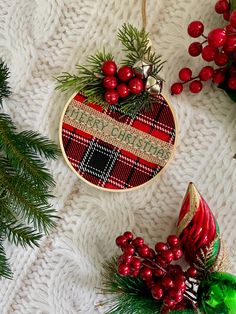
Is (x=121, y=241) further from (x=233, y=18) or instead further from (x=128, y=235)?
(x=233, y=18)

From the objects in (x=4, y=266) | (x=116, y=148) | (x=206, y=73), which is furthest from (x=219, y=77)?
(x=4, y=266)

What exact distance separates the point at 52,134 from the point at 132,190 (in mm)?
186

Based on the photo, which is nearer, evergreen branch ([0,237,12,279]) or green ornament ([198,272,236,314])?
green ornament ([198,272,236,314])

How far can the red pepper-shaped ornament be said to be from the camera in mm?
932

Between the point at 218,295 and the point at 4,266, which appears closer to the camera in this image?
the point at 218,295

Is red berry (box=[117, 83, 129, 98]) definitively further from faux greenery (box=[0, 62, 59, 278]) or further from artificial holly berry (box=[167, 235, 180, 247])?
artificial holly berry (box=[167, 235, 180, 247])

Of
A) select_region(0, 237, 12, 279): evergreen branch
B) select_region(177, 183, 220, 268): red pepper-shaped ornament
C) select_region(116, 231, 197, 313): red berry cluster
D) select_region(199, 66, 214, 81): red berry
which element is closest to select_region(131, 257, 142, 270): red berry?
select_region(116, 231, 197, 313): red berry cluster

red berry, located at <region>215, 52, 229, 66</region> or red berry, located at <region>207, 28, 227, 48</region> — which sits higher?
red berry, located at <region>207, 28, 227, 48</region>

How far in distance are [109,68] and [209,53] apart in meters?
0.18

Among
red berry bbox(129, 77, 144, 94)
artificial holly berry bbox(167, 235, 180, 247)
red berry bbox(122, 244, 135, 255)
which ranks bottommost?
red berry bbox(122, 244, 135, 255)

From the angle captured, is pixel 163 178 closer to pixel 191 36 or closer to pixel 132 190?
pixel 132 190

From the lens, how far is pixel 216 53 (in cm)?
94

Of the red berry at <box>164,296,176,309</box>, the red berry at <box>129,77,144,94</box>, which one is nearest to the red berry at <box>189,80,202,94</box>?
the red berry at <box>129,77,144,94</box>

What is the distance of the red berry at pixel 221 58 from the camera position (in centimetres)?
94
